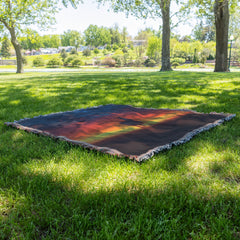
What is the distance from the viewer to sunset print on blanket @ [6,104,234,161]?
8.18 ft

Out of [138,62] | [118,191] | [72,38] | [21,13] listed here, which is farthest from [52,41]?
[118,191]

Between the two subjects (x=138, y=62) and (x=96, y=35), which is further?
(x=96, y=35)

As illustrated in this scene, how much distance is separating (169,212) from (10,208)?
3.32 feet

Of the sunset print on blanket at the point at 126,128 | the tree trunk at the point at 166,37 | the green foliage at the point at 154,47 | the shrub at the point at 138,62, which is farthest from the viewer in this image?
the green foliage at the point at 154,47

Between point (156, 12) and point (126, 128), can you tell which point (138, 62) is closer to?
point (156, 12)

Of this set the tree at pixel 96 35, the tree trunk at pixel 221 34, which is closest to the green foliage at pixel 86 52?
the tree at pixel 96 35

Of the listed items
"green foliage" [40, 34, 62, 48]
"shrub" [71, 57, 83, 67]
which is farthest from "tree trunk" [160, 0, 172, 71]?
"green foliage" [40, 34, 62, 48]

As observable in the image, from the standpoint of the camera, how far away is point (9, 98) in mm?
5762

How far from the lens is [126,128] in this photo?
317cm

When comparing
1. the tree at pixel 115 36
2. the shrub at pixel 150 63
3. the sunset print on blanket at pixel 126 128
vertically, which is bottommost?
the sunset print on blanket at pixel 126 128

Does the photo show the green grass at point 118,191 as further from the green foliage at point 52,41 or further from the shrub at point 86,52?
the green foliage at point 52,41

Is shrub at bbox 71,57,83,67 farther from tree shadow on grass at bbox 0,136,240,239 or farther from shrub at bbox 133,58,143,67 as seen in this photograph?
tree shadow on grass at bbox 0,136,240,239

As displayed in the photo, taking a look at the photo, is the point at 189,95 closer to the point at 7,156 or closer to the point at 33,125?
the point at 33,125

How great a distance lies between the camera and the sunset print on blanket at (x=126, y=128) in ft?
8.18
